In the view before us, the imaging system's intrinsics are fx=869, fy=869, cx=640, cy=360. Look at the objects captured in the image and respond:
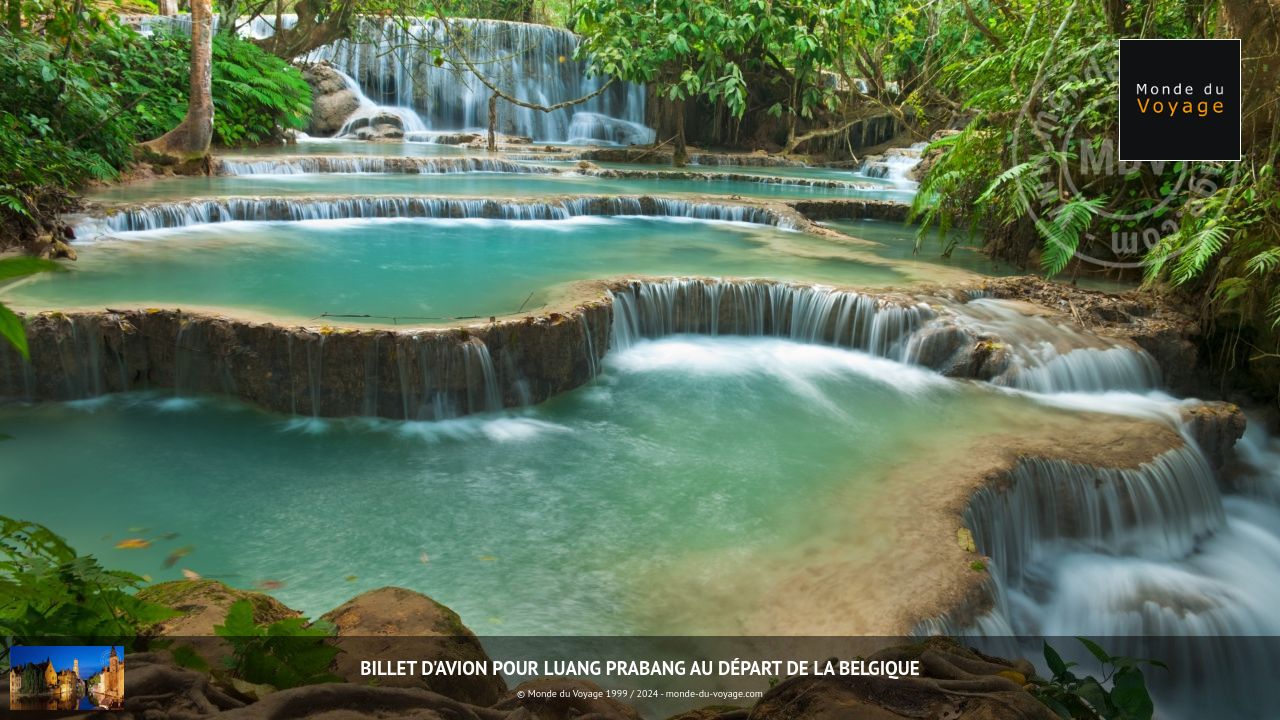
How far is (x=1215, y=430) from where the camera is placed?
19.2 feet

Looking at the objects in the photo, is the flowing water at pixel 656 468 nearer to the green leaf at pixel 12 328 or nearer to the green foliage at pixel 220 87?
the green leaf at pixel 12 328

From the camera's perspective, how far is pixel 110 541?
423 centimetres

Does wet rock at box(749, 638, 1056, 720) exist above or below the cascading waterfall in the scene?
above

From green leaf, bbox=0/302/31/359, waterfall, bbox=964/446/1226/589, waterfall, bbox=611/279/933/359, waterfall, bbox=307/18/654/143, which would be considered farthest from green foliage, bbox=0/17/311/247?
waterfall, bbox=964/446/1226/589

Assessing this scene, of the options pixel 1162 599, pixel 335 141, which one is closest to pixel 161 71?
pixel 335 141

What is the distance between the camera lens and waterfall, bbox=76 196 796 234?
9.39 meters

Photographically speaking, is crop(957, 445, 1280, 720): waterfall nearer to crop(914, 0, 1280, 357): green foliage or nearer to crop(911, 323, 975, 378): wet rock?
crop(911, 323, 975, 378): wet rock

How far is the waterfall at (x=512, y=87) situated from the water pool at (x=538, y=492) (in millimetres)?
17600

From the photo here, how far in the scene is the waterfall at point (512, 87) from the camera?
22344 mm

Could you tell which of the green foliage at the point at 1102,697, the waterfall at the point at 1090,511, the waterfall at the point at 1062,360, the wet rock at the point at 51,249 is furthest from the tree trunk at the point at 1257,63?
the wet rock at the point at 51,249

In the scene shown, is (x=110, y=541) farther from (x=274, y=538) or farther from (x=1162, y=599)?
(x=1162, y=599)

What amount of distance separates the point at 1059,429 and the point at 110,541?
5.56 metres

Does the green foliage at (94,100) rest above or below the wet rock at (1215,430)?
above

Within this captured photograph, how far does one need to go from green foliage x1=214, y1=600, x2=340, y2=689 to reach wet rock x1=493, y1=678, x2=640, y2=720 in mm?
460
